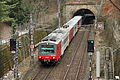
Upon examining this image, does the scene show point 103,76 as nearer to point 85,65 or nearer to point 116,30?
point 85,65

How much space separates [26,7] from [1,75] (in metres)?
19.5

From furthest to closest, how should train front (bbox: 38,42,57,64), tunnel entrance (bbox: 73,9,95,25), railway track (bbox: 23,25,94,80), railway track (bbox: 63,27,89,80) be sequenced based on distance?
1. tunnel entrance (bbox: 73,9,95,25)
2. train front (bbox: 38,42,57,64)
3. railway track (bbox: 63,27,89,80)
4. railway track (bbox: 23,25,94,80)

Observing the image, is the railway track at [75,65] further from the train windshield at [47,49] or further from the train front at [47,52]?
the train windshield at [47,49]

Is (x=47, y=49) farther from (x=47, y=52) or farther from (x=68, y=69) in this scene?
(x=68, y=69)

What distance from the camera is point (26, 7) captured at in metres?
38.8

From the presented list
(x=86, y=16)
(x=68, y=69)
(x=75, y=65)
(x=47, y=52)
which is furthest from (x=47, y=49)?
(x=86, y=16)

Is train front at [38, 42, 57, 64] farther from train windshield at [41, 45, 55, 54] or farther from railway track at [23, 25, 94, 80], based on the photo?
railway track at [23, 25, 94, 80]

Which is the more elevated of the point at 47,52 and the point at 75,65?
the point at 47,52

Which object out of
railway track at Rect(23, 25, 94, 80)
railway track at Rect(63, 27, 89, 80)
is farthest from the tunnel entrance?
railway track at Rect(23, 25, 94, 80)

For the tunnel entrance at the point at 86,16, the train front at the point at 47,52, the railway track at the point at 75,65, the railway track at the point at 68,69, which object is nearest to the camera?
the railway track at the point at 68,69

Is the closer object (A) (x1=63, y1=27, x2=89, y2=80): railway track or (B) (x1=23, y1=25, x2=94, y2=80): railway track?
(B) (x1=23, y1=25, x2=94, y2=80): railway track

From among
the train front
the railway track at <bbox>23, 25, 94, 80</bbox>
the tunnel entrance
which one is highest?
the tunnel entrance

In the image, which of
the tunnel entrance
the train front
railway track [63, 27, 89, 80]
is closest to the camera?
railway track [63, 27, 89, 80]

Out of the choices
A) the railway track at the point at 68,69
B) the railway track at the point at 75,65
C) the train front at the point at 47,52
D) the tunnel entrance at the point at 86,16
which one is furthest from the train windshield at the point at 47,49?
the tunnel entrance at the point at 86,16
